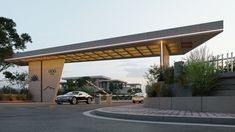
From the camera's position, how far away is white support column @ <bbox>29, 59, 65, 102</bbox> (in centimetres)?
4422

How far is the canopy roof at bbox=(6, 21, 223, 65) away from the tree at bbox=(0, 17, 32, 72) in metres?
1.18

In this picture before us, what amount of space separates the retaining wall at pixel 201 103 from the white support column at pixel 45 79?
92.7 feet

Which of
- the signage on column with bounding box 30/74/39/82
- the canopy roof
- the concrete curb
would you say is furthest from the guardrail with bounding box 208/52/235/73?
the signage on column with bounding box 30/74/39/82

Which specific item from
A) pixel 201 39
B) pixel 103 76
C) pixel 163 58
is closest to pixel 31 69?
pixel 163 58

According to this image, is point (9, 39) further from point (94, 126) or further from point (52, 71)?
point (94, 126)

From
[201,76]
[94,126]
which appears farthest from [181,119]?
[201,76]

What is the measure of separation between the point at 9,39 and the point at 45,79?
22.2 ft

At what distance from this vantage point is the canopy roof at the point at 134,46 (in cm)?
2847

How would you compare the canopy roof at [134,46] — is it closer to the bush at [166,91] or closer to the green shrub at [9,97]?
the green shrub at [9,97]

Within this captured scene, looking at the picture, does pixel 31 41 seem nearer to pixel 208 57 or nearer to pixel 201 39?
pixel 201 39

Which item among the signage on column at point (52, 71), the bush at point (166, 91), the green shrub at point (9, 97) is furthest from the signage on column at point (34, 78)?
the bush at point (166, 91)

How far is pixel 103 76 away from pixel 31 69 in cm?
7124

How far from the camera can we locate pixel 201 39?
99.3 ft

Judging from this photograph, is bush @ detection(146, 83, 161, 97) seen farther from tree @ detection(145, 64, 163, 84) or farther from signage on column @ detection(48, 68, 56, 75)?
signage on column @ detection(48, 68, 56, 75)
